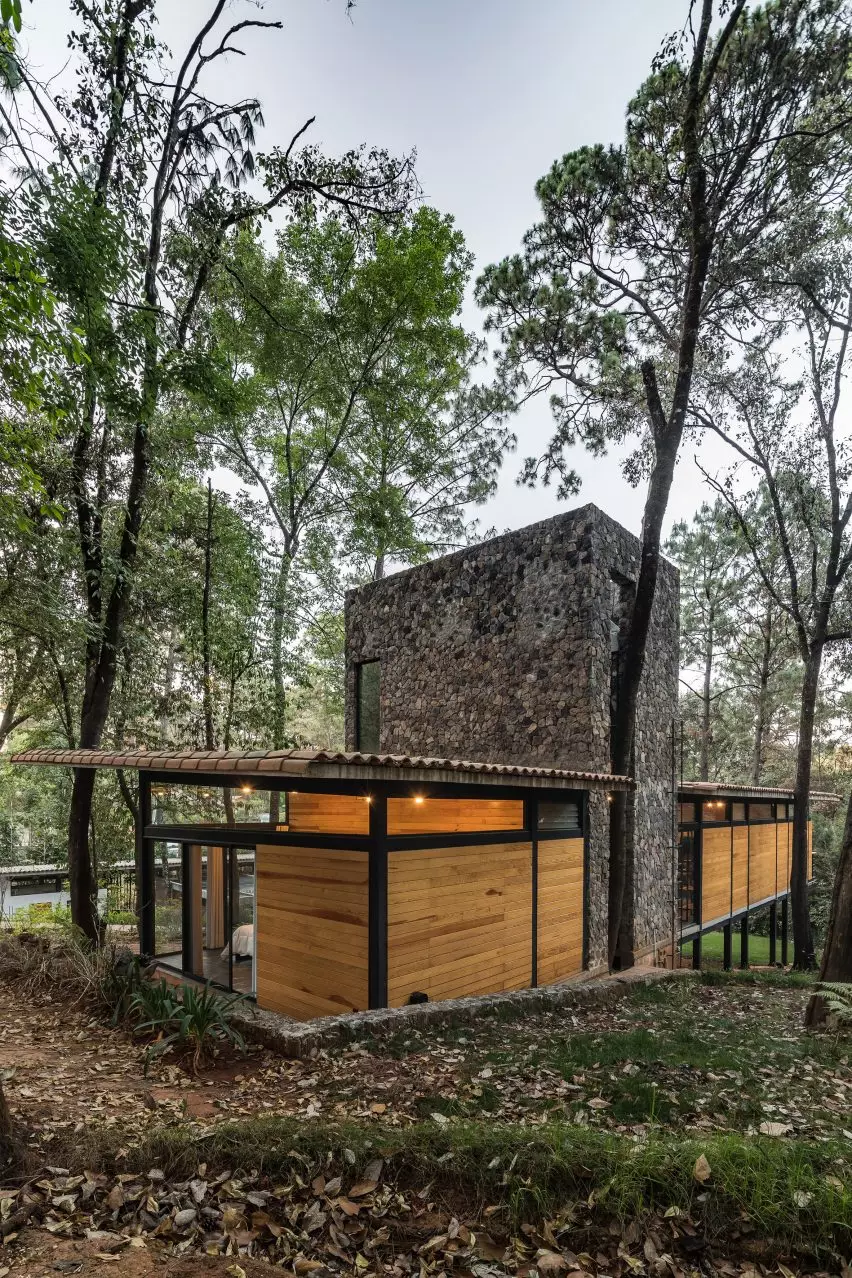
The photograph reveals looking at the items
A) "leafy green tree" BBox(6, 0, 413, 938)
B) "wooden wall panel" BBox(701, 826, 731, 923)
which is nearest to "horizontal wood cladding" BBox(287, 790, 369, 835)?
"leafy green tree" BBox(6, 0, 413, 938)

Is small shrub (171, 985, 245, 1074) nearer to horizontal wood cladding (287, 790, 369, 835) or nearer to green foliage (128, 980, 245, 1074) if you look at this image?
green foliage (128, 980, 245, 1074)

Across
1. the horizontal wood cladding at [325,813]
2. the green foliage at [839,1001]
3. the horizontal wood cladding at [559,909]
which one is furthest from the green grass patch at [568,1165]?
the horizontal wood cladding at [559,909]

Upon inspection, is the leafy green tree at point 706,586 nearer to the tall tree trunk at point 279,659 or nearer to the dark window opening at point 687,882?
the dark window opening at point 687,882

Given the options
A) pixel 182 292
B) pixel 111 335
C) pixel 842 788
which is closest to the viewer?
pixel 111 335

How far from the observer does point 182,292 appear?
28.7 feet

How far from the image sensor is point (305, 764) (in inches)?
169

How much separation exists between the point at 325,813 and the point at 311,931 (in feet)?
4.67

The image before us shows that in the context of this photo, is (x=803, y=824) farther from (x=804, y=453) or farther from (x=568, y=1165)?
(x=568, y=1165)

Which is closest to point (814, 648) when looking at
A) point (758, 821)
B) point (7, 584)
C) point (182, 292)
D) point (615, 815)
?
point (758, 821)

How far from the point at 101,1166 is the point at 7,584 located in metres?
6.85

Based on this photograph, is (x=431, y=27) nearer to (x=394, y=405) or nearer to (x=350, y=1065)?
(x=394, y=405)

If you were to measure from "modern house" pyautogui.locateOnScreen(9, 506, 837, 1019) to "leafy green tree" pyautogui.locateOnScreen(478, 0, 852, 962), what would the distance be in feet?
2.45

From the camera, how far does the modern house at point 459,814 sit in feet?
19.2

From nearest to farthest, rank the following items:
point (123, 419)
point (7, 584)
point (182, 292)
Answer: point (123, 419) → point (7, 584) → point (182, 292)
